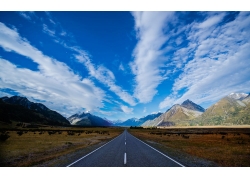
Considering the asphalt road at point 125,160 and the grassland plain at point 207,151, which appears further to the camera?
the grassland plain at point 207,151

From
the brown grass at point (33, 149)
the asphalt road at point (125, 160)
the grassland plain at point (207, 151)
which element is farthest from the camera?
the brown grass at point (33, 149)

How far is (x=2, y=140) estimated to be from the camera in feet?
85.9

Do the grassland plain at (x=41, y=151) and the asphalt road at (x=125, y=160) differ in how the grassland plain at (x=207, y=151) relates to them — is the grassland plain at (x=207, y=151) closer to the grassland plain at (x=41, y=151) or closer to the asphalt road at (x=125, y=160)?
the asphalt road at (x=125, y=160)

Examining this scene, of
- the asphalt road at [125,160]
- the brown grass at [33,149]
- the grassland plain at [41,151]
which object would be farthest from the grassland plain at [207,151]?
the brown grass at [33,149]

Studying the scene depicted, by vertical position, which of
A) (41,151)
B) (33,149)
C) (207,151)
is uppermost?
(207,151)

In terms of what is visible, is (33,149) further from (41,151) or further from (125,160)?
(125,160)

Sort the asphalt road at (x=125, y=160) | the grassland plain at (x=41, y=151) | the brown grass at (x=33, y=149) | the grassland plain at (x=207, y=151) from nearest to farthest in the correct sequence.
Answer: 1. the asphalt road at (x=125, y=160)
2. the grassland plain at (x=207, y=151)
3. the grassland plain at (x=41, y=151)
4. the brown grass at (x=33, y=149)

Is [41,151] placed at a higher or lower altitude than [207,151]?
lower

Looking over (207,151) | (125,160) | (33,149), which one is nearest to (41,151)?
(33,149)

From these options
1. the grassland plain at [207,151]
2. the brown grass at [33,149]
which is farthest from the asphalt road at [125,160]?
the brown grass at [33,149]
